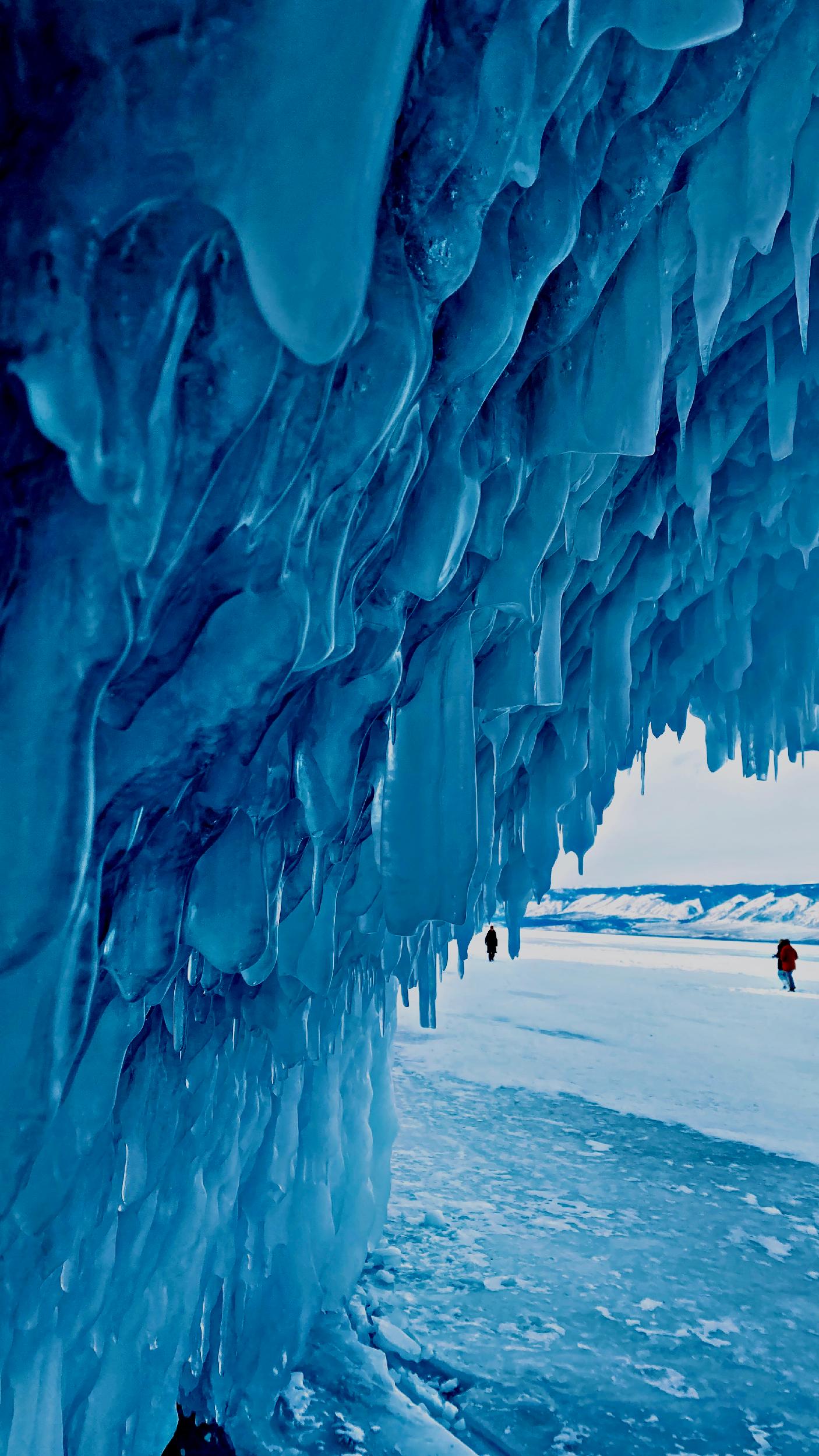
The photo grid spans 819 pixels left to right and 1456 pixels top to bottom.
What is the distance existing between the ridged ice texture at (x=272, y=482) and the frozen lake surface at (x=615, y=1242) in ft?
2.93

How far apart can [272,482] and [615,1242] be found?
4043mm

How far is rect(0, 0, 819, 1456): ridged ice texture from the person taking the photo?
1121mm

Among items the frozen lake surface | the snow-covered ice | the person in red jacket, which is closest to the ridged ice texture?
the frozen lake surface

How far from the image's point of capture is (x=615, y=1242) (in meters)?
4.14

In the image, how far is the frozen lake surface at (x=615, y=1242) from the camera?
2803mm

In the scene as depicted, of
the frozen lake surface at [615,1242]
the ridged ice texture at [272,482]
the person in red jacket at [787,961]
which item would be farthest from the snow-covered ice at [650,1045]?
the ridged ice texture at [272,482]

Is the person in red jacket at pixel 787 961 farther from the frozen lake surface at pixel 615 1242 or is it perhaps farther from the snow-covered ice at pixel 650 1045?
the frozen lake surface at pixel 615 1242

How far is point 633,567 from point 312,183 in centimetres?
285

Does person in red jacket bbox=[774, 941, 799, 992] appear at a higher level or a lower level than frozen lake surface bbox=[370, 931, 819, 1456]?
lower

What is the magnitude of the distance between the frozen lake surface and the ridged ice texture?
894 mm

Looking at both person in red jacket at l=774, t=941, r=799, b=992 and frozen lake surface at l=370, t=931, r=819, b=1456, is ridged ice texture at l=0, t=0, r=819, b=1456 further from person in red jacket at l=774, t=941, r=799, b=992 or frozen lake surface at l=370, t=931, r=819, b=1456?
person in red jacket at l=774, t=941, r=799, b=992

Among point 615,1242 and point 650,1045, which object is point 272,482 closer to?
point 615,1242

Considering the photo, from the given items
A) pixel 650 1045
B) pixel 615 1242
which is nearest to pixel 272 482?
pixel 615 1242

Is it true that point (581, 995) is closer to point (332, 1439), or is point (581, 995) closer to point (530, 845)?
point (530, 845)
